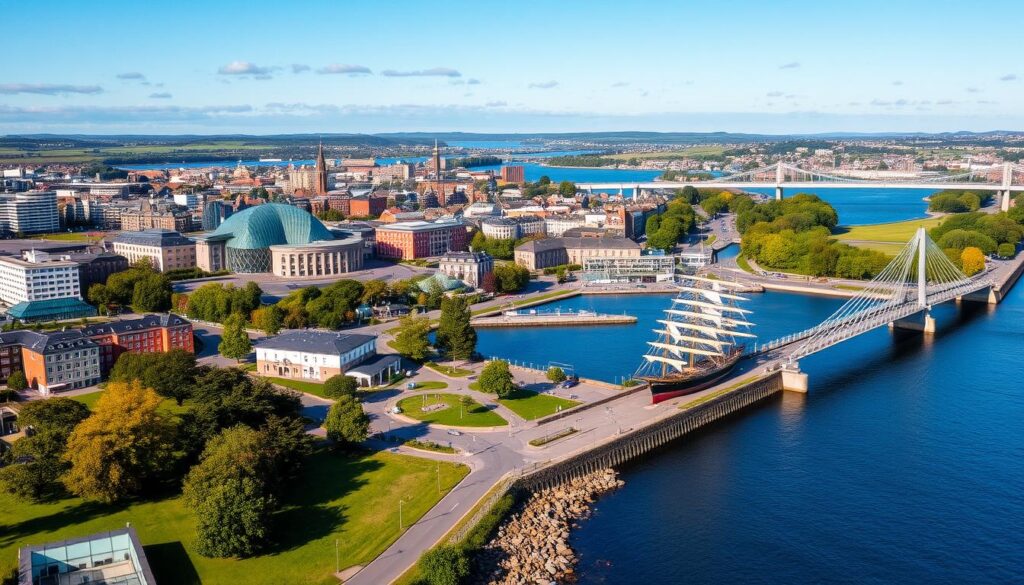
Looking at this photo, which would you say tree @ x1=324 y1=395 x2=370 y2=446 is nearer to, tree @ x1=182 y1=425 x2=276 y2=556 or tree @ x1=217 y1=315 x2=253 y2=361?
tree @ x1=182 y1=425 x2=276 y2=556

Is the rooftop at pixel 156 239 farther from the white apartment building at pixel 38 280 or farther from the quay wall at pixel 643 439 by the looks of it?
the quay wall at pixel 643 439

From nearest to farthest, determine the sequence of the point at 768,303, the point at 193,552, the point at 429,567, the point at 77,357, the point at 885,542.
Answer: the point at 429,567, the point at 193,552, the point at 885,542, the point at 77,357, the point at 768,303

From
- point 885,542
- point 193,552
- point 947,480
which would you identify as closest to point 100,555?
point 193,552

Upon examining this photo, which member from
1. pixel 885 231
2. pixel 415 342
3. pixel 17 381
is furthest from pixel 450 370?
pixel 885 231

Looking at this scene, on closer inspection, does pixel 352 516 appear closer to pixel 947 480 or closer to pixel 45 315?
pixel 947 480

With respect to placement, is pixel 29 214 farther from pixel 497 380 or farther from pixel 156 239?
pixel 497 380

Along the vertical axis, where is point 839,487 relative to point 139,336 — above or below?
below
